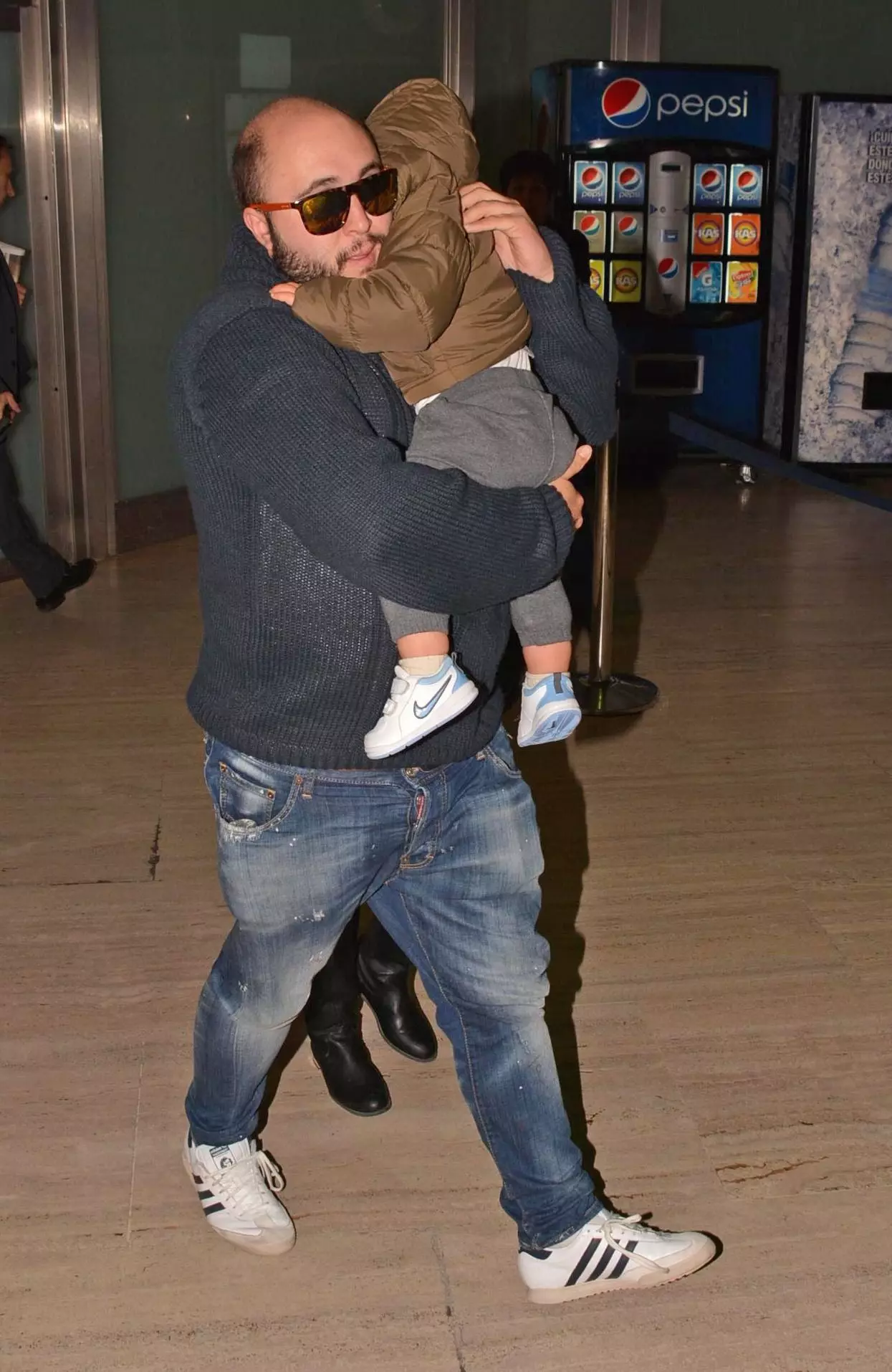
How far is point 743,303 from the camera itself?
28.2 feet

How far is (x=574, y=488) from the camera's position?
2068 mm

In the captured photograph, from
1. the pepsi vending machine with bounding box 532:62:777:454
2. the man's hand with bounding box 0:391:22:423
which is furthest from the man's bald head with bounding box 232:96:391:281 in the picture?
the pepsi vending machine with bounding box 532:62:777:454

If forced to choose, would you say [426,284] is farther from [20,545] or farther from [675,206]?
[675,206]

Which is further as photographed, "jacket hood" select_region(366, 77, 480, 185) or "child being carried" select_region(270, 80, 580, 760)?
"jacket hood" select_region(366, 77, 480, 185)

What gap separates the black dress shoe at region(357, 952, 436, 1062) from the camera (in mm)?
2979

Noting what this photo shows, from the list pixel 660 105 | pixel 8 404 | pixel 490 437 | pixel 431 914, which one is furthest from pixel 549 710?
pixel 660 105

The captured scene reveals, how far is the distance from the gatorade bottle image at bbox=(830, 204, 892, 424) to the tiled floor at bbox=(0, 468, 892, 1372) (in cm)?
388

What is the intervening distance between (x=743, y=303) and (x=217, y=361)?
23.8ft

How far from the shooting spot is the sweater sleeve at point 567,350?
2148 millimetres

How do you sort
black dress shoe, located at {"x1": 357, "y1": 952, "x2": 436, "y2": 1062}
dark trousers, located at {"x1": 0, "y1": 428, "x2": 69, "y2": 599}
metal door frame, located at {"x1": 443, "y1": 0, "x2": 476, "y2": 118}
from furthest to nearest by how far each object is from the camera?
1. metal door frame, located at {"x1": 443, "y1": 0, "x2": 476, "y2": 118}
2. dark trousers, located at {"x1": 0, "y1": 428, "x2": 69, "y2": 599}
3. black dress shoe, located at {"x1": 357, "y1": 952, "x2": 436, "y2": 1062}

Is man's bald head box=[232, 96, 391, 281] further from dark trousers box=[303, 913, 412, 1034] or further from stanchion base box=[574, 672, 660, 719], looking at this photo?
stanchion base box=[574, 672, 660, 719]

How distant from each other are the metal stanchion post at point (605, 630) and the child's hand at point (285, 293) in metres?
3.10

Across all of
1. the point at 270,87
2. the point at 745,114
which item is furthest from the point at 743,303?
the point at 270,87

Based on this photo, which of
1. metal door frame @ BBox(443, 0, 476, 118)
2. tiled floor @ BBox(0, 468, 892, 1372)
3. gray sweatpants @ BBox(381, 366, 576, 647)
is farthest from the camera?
metal door frame @ BBox(443, 0, 476, 118)
